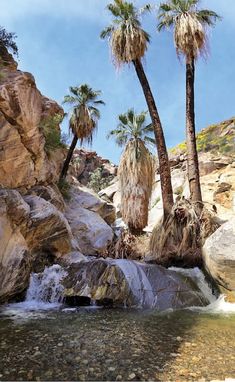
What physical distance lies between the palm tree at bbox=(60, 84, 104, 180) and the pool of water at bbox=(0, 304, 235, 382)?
59.9ft

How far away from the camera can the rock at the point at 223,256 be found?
10.0 metres

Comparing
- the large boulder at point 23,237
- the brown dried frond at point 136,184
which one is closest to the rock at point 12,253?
the large boulder at point 23,237

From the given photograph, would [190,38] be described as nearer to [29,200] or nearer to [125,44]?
[125,44]

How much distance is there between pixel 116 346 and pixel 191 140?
11783 mm

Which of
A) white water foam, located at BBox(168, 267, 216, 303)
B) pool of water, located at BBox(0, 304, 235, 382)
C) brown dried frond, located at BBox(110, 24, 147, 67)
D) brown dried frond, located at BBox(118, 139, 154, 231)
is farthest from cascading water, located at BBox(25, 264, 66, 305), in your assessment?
brown dried frond, located at BBox(110, 24, 147, 67)

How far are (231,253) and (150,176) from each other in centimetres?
865

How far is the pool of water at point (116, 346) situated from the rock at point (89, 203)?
55.3 ft

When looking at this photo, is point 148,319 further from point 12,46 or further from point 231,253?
point 12,46

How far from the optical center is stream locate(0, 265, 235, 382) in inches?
186

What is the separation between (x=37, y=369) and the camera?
15.6 feet

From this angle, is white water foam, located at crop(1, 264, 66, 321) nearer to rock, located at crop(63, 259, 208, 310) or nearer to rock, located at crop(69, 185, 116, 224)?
rock, located at crop(63, 259, 208, 310)

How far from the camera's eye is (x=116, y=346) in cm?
581

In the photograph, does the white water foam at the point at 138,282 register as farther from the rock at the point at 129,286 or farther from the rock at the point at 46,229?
the rock at the point at 46,229

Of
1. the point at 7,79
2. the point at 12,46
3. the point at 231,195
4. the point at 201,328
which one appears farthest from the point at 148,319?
the point at 231,195
